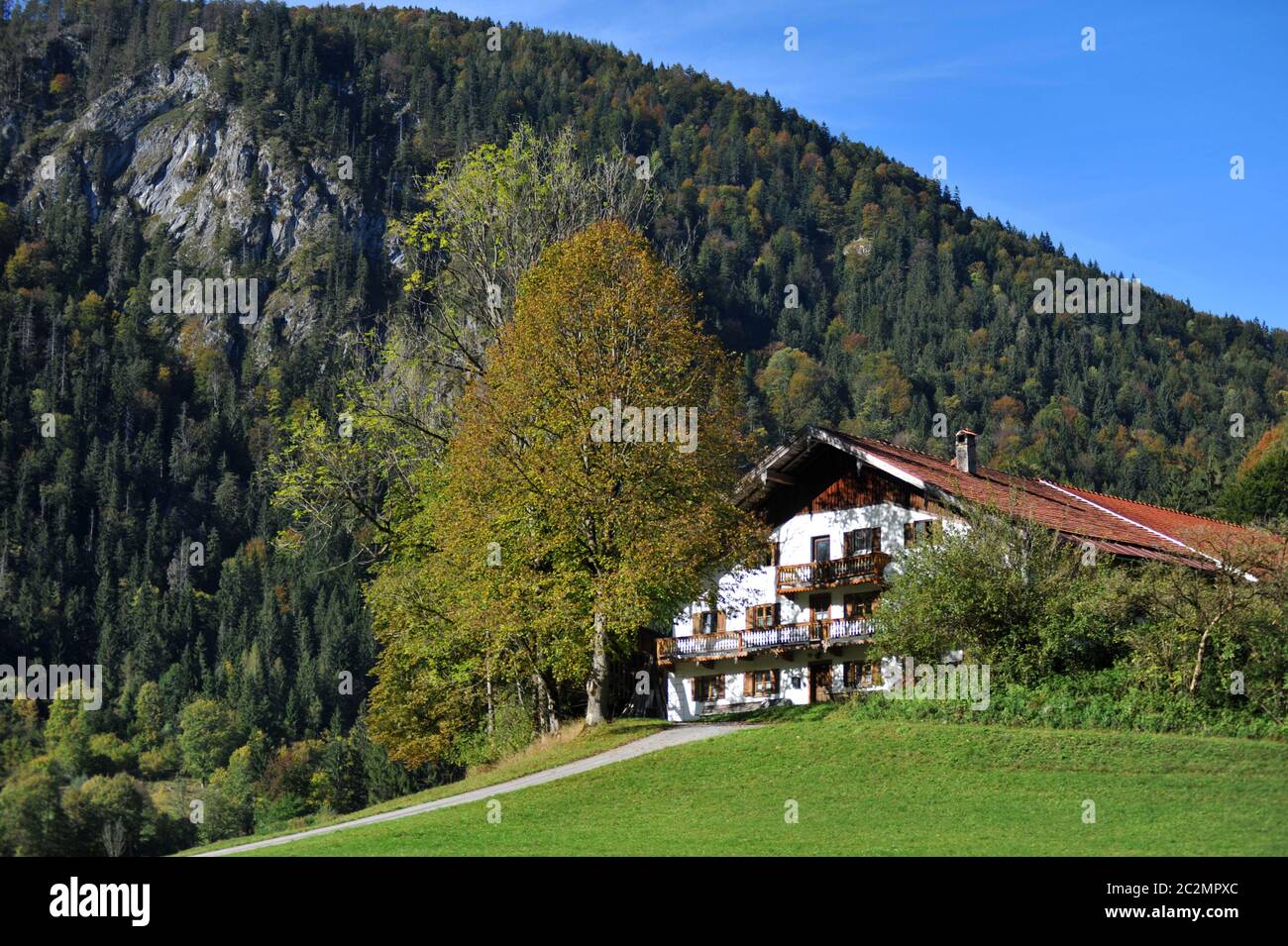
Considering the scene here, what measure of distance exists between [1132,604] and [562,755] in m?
15.5

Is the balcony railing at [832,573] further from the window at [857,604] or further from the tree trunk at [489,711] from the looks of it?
the tree trunk at [489,711]

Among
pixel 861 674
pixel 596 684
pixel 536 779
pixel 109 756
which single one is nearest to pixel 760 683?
pixel 861 674

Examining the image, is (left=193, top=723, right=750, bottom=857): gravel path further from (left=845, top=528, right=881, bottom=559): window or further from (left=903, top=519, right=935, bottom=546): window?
(left=845, top=528, right=881, bottom=559): window

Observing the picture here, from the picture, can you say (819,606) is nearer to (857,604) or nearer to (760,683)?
(857,604)

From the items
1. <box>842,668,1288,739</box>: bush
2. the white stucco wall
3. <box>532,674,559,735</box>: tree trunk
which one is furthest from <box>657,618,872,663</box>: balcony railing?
<box>842,668,1288,739</box>: bush

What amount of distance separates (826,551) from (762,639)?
383cm

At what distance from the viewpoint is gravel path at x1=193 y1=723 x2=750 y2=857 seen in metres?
33.8

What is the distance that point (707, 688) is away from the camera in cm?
5428

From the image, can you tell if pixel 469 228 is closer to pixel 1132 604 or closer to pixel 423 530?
pixel 423 530

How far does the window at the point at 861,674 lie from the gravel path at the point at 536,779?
7429 mm

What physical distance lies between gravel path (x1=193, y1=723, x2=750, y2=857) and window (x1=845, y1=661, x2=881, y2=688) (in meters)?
7.43
